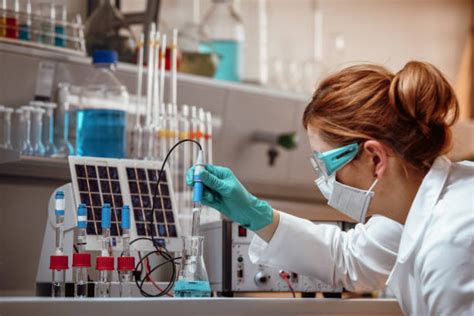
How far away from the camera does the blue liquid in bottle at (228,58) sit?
347cm

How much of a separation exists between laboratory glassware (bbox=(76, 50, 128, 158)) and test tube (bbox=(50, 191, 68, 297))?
1.67ft

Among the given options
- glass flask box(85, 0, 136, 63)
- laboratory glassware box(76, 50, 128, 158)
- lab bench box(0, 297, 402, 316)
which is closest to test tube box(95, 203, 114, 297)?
lab bench box(0, 297, 402, 316)

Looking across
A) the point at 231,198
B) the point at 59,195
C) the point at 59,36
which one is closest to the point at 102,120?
the point at 59,36

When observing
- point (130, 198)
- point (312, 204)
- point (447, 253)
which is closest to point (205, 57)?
point (312, 204)

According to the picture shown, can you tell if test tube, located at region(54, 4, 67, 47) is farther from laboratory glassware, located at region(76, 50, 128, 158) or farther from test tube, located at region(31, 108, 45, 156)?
test tube, located at region(31, 108, 45, 156)

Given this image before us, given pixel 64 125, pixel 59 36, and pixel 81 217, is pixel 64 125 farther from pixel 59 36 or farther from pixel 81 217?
pixel 81 217

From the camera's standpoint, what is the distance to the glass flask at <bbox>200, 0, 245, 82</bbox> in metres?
3.51

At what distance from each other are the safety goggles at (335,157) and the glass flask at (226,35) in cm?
170

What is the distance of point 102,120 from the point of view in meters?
2.48

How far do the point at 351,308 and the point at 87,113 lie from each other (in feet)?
3.34

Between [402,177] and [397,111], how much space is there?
0.45ft

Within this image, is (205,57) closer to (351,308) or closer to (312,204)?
(312,204)

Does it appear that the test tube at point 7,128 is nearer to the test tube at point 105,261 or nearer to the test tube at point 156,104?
the test tube at point 156,104

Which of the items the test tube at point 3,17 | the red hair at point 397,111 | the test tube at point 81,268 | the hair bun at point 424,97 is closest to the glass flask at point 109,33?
the test tube at point 3,17
